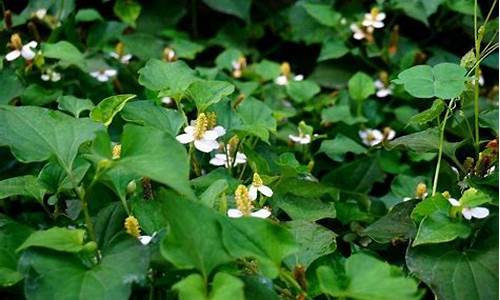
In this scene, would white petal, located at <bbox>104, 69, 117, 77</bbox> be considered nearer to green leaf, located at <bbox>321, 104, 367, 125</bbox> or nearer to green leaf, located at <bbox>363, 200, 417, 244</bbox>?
green leaf, located at <bbox>321, 104, 367, 125</bbox>

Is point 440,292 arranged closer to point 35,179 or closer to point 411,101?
point 35,179

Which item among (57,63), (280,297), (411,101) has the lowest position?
(411,101)

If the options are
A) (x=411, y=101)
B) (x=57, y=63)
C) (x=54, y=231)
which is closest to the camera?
(x=54, y=231)

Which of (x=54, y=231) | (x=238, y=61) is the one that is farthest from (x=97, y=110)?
(x=238, y=61)

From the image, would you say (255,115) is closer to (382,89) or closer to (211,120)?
(211,120)

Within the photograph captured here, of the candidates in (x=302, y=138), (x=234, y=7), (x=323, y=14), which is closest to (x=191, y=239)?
(x=302, y=138)

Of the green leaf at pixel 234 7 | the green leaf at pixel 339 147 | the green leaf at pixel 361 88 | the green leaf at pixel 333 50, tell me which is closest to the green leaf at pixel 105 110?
the green leaf at pixel 339 147

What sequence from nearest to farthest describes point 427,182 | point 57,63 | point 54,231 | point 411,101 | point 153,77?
point 54,231, point 153,77, point 427,182, point 57,63, point 411,101
